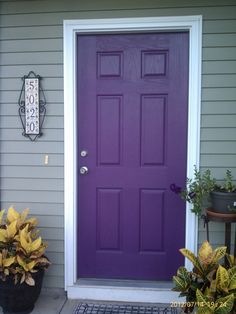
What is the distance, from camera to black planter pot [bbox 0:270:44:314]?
279cm

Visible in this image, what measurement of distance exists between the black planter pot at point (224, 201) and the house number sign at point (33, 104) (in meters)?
1.45

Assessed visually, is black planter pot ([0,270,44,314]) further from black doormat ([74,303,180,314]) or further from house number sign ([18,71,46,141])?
house number sign ([18,71,46,141])

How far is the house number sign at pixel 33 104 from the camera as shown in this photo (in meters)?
3.16

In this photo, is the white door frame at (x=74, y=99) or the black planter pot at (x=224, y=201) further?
the white door frame at (x=74, y=99)

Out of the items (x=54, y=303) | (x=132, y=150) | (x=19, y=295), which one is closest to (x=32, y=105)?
(x=132, y=150)

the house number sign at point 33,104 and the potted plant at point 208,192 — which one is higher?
the house number sign at point 33,104

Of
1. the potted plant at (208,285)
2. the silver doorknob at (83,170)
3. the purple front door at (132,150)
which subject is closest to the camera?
the potted plant at (208,285)

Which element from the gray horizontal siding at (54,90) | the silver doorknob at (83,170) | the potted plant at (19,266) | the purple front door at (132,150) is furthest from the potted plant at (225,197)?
the potted plant at (19,266)

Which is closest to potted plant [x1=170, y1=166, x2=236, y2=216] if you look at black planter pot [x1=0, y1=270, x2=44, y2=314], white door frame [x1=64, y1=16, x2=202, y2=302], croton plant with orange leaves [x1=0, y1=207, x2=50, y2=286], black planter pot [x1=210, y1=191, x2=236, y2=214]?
black planter pot [x1=210, y1=191, x2=236, y2=214]

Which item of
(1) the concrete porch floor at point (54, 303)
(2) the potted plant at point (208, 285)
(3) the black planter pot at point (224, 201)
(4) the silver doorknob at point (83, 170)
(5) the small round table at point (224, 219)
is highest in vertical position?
(4) the silver doorknob at point (83, 170)

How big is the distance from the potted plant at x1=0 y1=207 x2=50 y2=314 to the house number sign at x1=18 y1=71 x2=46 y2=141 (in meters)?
0.66

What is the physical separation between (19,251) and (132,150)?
1.13 m

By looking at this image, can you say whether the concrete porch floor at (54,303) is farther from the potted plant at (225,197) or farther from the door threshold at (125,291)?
the potted plant at (225,197)

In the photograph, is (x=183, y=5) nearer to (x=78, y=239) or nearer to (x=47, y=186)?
(x=47, y=186)
